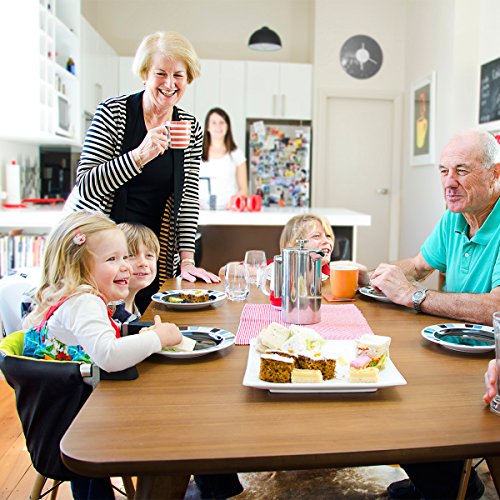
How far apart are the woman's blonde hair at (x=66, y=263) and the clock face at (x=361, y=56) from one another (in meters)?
5.07

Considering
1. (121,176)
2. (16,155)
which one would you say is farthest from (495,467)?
(16,155)

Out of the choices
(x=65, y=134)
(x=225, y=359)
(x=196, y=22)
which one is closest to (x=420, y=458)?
(x=225, y=359)

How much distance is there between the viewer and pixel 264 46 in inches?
202

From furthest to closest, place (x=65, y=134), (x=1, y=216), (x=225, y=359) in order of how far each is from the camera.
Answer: (x=65, y=134) → (x=1, y=216) → (x=225, y=359)

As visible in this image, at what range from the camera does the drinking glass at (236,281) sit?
5.52 feet

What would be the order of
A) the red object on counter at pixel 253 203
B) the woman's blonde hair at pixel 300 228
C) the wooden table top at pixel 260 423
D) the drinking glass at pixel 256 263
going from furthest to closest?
the red object on counter at pixel 253 203
the woman's blonde hair at pixel 300 228
the drinking glass at pixel 256 263
the wooden table top at pixel 260 423

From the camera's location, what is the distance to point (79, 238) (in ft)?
4.38

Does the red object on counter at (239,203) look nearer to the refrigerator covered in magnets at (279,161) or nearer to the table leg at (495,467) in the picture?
the refrigerator covered in magnets at (279,161)

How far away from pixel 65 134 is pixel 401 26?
12.2 feet

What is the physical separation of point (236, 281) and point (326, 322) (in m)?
0.36

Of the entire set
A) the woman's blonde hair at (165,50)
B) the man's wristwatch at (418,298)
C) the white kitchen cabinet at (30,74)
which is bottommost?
the man's wristwatch at (418,298)

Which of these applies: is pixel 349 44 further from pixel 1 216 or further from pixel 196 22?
pixel 1 216

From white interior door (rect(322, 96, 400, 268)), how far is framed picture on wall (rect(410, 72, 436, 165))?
37 cm

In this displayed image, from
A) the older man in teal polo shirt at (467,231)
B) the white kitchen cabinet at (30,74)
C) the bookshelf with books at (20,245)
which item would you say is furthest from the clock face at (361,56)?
the older man in teal polo shirt at (467,231)
